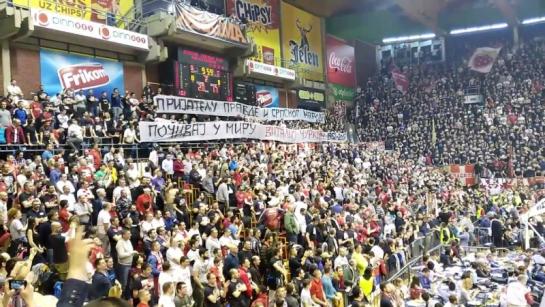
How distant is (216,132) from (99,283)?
38.4 feet

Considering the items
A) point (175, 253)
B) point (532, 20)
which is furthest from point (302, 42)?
point (175, 253)

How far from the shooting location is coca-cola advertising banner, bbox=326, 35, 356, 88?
3938 centimetres

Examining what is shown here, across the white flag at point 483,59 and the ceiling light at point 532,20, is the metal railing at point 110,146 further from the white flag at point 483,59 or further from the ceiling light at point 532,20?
the ceiling light at point 532,20

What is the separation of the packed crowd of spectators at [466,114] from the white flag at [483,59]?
1.59 feet

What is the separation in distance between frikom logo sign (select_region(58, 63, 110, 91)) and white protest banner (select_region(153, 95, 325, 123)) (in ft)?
8.71

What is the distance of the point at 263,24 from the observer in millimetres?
32062

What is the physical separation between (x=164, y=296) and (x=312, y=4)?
1238 inches

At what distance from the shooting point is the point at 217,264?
30.2 feet

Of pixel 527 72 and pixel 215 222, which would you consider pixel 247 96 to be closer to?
pixel 215 222

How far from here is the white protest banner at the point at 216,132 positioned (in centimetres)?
1653

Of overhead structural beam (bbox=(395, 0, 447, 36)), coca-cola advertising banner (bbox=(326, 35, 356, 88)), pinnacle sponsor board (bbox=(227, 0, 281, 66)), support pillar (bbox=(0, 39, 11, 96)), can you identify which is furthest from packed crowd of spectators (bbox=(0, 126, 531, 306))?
coca-cola advertising banner (bbox=(326, 35, 356, 88))

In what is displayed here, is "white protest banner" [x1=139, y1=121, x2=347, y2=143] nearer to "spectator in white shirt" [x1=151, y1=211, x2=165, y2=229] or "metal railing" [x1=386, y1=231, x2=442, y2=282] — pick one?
"spectator in white shirt" [x1=151, y1=211, x2=165, y2=229]

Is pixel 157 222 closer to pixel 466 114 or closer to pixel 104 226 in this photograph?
pixel 104 226

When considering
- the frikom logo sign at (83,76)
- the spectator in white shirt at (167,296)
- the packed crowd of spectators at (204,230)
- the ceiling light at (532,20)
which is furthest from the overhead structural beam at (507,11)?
the spectator in white shirt at (167,296)
